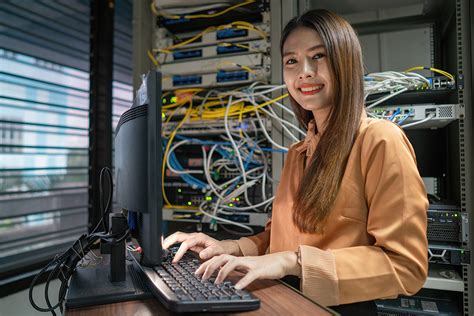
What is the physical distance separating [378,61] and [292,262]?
1.44 m

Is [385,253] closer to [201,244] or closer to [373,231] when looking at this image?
[373,231]

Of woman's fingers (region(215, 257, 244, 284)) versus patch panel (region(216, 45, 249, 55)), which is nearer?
woman's fingers (region(215, 257, 244, 284))

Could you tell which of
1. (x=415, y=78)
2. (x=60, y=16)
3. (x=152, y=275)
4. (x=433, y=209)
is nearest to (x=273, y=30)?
(x=415, y=78)

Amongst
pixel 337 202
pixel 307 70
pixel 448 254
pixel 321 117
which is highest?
pixel 307 70

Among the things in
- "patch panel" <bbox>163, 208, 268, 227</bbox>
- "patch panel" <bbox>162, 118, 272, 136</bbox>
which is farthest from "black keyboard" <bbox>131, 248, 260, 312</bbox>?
"patch panel" <bbox>162, 118, 272, 136</bbox>

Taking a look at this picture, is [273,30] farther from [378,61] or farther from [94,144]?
[94,144]

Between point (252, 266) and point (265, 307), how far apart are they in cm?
10

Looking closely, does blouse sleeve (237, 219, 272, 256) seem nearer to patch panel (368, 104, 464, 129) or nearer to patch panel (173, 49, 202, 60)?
patch panel (368, 104, 464, 129)

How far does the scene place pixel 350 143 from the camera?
0.80 m

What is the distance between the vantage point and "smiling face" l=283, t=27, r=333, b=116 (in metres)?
0.86

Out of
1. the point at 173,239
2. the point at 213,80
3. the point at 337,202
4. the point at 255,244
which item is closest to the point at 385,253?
the point at 337,202

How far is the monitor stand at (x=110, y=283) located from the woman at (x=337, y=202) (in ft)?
0.38

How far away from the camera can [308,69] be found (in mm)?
873

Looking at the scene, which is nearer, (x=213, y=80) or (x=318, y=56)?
(x=318, y=56)
